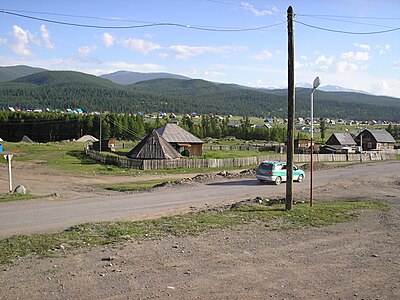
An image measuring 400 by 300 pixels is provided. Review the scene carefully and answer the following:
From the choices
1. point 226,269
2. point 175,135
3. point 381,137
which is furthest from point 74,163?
point 381,137

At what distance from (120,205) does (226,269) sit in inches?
427

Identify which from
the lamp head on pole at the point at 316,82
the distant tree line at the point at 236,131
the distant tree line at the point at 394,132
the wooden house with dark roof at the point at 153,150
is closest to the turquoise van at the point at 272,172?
the lamp head on pole at the point at 316,82

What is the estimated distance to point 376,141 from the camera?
81.9 meters

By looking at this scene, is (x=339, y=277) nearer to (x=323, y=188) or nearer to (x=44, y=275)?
(x=44, y=275)

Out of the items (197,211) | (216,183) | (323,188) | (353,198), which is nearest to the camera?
(197,211)

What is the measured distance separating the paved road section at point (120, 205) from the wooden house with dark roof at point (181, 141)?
101 feet

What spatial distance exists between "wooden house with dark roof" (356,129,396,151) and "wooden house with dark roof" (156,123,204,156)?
1415 inches

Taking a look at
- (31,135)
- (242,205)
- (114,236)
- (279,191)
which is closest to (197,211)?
(242,205)

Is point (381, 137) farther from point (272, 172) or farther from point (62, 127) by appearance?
point (62, 127)

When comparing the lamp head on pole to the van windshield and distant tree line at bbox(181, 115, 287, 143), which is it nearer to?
the van windshield

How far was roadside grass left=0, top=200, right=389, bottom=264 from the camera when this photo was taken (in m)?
11.7

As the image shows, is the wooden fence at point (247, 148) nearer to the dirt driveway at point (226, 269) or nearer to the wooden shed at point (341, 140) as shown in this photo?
the wooden shed at point (341, 140)

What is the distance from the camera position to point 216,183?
3014 centimetres

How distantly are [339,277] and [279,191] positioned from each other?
16107 millimetres
